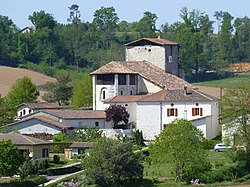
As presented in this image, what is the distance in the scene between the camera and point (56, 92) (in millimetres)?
96250

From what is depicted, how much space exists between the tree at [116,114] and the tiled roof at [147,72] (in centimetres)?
593

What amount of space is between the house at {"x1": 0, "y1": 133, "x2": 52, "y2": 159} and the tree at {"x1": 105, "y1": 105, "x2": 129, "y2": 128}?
1233 centimetres

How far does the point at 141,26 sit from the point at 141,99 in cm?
8584

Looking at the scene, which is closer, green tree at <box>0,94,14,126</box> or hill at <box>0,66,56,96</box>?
green tree at <box>0,94,14,126</box>

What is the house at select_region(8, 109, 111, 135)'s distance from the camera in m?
72.5

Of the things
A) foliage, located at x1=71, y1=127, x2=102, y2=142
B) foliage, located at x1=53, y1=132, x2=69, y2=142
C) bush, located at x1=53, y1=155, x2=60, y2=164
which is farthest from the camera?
foliage, located at x1=71, y1=127, x2=102, y2=142

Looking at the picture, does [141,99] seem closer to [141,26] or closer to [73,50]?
[73,50]

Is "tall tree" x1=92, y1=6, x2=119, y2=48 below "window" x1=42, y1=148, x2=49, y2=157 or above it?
above

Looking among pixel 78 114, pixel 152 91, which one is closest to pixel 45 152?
pixel 78 114

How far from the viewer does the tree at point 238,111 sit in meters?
61.3

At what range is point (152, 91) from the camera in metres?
81.3

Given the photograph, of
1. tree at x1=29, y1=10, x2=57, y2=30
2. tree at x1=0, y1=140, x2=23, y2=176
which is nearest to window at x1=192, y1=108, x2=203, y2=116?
tree at x1=0, y1=140, x2=23, y2=176

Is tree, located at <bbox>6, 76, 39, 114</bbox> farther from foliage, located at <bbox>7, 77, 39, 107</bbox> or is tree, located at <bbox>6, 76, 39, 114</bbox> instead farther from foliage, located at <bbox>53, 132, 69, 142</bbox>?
foliage, located at <bbox>53, 132, 69, 142</bbox>

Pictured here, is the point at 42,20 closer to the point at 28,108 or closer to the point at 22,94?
the point at 22,94
